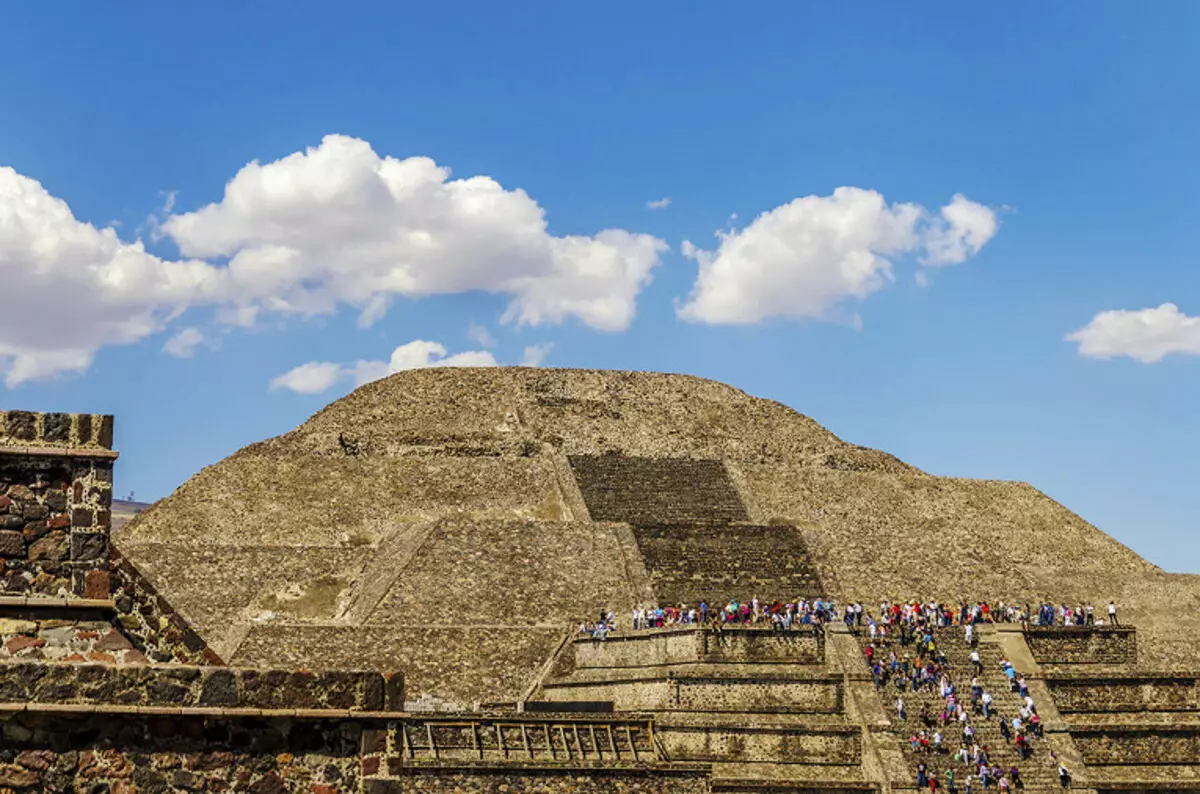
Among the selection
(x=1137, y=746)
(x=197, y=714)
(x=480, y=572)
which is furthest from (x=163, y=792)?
(x=480, y=572)

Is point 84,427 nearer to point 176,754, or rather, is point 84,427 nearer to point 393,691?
point 176,754

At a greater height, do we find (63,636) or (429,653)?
(429,653)

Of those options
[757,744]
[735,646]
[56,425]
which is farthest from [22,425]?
[735,646]

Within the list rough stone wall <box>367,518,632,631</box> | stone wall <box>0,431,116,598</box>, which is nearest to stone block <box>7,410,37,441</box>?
stone wall <box>0,431,116,598</box>

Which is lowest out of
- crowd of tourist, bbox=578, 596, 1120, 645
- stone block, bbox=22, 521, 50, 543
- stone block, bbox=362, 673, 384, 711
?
stone block, bbox=362, 673, 384, 711

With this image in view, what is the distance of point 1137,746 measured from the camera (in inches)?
1216

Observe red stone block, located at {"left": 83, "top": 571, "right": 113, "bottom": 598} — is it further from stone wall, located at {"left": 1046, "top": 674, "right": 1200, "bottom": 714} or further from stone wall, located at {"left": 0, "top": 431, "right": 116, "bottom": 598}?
stone wall, located at {"left": 1046, "top": 674, "right": 1200, "bottom": 714}

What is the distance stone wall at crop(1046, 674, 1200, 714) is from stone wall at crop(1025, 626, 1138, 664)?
3.76ft

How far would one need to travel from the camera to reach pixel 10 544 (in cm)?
931

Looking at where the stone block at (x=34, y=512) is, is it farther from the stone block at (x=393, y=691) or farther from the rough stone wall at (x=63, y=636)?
the stone block at (x=393, y=691)

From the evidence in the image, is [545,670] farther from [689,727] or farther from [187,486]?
[187,486]

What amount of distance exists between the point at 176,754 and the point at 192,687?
1.33 ft

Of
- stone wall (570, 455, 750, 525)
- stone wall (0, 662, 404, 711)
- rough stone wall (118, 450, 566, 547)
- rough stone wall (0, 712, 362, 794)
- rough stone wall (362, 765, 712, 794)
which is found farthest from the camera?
stone wall (570, 455, 750, 525)

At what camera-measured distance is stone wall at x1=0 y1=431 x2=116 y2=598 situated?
932 cm
